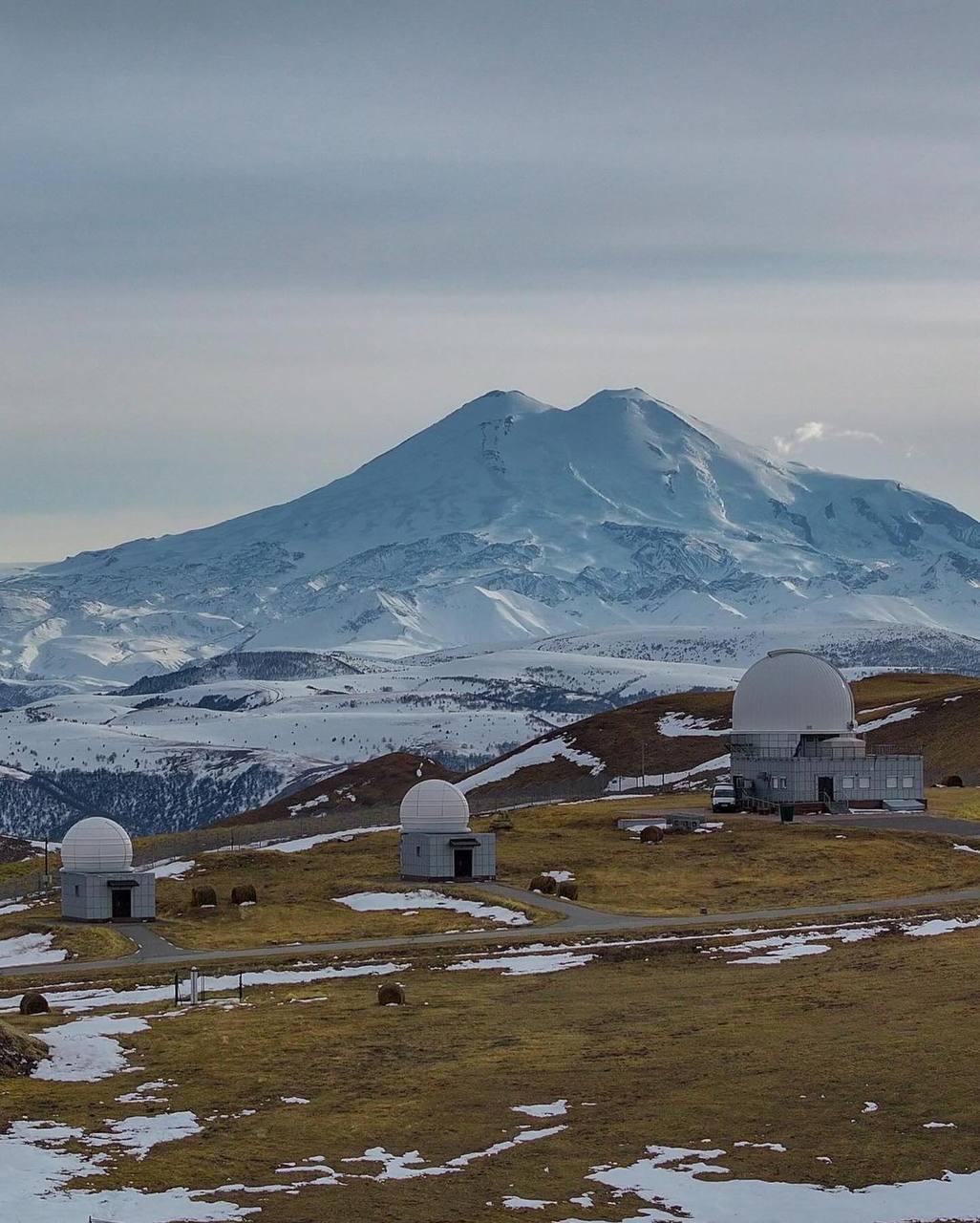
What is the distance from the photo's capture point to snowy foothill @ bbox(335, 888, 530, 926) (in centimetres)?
7888

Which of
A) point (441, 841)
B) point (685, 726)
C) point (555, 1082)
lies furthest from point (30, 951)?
point (685, 726)

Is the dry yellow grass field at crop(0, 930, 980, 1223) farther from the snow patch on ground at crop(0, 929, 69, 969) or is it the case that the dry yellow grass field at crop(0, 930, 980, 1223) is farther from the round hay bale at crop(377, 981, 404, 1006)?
the snow patch on ground at crop(0, 929, 69, 969)

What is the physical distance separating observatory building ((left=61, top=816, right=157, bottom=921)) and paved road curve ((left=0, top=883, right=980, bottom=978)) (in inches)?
83.9

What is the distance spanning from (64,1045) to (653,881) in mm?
46066

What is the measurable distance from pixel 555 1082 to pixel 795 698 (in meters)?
80.8

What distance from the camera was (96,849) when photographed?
84938mm

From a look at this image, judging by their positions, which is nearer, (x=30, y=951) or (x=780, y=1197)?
(x=780, y=1197)

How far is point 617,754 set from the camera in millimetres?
183375

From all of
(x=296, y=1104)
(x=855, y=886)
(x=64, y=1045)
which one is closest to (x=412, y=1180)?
(x=296, y=1104)

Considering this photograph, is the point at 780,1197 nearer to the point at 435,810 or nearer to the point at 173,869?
the point at 435,810

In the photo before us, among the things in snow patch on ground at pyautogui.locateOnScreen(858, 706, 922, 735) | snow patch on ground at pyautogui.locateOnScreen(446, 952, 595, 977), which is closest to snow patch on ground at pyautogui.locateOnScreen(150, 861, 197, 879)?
snow patch on ground at pyautogui.locateOnScreen(446, 952, 595, 977)

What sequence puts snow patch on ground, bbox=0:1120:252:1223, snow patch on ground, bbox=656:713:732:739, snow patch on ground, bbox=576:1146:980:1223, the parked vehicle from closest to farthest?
1. snow patch on ground, bbox=576:1146:980:1223
2. snow patch on ground, bbox=0:1120:252:1223
3. the parked vehicle
4. snow patch on ground, bbox=656:713:732:739

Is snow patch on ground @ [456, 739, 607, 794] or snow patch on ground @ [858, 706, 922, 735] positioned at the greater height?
snow patch on ground @ [858, 706, 922, 735]

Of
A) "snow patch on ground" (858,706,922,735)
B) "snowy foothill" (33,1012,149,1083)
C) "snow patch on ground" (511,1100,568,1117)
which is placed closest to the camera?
"snow patch on ground" (511,1100,568,1117)
